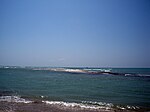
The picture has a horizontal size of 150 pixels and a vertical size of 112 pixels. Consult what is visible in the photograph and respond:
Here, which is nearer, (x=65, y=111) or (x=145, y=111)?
(x=65, y=111)

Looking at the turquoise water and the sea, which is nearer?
the sea

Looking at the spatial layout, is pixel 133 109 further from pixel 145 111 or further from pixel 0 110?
pixel 0 110

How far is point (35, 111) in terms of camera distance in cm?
1321

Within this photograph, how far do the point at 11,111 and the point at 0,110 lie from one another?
90cm

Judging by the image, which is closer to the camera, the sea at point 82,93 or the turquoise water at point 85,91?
the sea at point 82,93

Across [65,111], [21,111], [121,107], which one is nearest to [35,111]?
[21,111]

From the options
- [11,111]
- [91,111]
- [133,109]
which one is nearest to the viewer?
[11,111]

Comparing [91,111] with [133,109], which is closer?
[91,111]

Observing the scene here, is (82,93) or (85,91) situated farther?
(85,91)

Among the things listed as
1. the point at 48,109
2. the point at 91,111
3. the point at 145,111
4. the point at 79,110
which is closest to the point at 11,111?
the point at 48,109

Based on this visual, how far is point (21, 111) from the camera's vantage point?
13.1 metres

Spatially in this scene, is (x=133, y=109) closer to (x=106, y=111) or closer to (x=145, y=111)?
(x=145, y=111)

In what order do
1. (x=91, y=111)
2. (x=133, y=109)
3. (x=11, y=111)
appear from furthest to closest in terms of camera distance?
1. (x=133, y=109)
2. (x=91, y=111)
3. (x=11, y=111)

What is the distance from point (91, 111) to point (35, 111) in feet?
14.6
